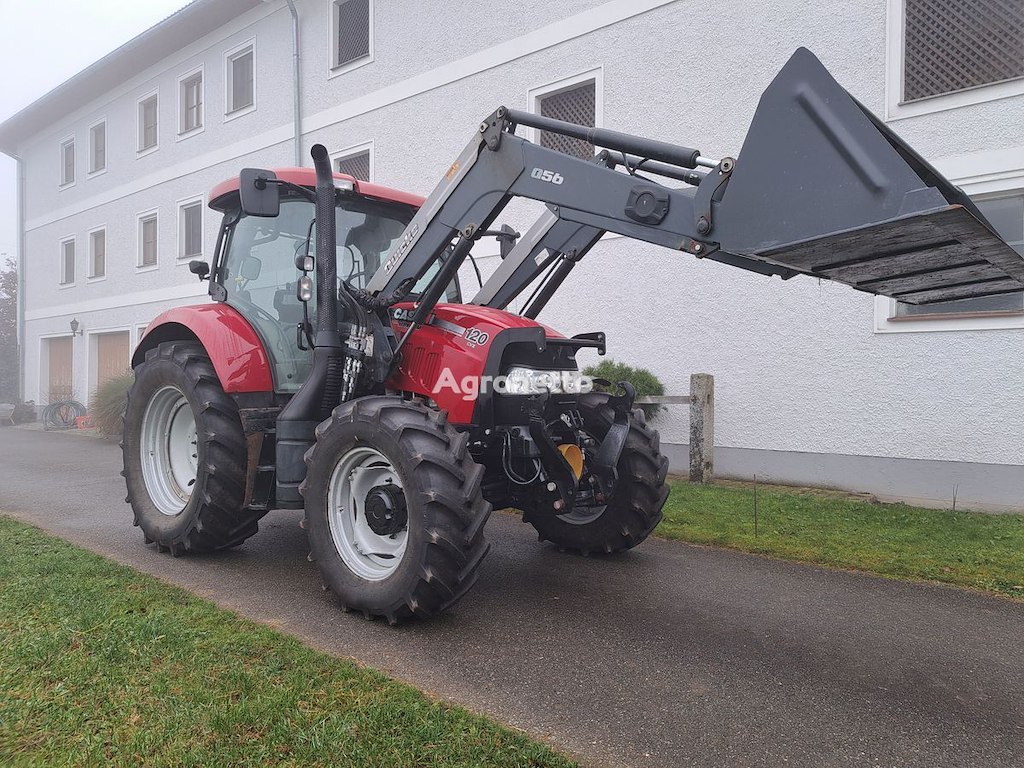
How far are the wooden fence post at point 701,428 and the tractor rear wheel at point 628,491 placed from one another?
3312mm

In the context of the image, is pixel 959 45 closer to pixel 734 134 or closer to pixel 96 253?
pixel 734 134

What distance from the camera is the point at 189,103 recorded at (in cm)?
1753

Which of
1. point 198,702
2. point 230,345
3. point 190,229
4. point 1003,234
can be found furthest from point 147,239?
point 198,702

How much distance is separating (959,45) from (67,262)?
22.4m

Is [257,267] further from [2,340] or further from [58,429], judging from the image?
[2,340]

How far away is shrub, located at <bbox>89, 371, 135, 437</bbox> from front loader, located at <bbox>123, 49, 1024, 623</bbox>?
385 inches

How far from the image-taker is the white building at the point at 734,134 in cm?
732

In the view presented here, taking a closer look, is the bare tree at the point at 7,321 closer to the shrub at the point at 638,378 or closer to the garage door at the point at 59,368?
the garage door at the point at 59,368

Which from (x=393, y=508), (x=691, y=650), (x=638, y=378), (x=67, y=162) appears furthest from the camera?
(x=67, y=162)

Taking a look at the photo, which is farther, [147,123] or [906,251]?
[147,123]

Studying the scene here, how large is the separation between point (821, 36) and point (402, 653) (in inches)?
308

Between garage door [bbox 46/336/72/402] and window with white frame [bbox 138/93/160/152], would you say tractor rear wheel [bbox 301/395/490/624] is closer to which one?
window with white frame [bbox 138/93/160/152]

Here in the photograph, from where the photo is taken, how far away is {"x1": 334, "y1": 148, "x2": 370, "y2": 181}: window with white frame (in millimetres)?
13375

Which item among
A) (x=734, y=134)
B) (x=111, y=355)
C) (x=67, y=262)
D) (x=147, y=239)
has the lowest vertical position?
(x=111, y=355)
